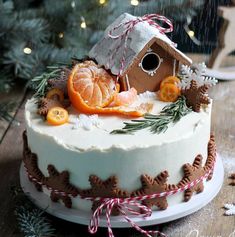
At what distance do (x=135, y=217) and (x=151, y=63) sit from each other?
0.49 metres

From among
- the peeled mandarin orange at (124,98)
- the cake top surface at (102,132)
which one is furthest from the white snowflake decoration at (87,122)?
the peeled mandarin orange at (124,98)

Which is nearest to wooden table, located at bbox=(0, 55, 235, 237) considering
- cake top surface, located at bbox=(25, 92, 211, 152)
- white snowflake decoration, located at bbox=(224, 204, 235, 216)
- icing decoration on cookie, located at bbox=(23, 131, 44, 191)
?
white snowflake decoration, located at bbox=(224, 204, 235, 216)

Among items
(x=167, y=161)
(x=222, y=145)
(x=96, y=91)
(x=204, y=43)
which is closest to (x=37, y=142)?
(x=96, y=91)

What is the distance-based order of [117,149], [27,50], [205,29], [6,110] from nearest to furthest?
[117,149]
[6,110]
[27,50]
[205,29]

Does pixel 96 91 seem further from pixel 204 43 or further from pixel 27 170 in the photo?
pixel 204 43

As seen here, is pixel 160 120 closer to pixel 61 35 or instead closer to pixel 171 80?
pixel 171 80

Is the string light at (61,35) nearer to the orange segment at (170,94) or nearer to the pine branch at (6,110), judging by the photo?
the pine branch at (6,110)

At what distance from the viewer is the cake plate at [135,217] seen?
1925 mm

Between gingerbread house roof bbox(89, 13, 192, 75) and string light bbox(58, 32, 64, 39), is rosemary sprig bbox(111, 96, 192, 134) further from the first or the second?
string light bbox(58, 32, 64, 39)

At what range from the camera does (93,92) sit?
1999mm

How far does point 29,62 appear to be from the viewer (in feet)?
9.75

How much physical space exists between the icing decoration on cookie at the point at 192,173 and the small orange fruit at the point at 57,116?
372 mm

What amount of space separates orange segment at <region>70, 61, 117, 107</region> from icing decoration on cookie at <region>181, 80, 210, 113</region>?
0.74ft

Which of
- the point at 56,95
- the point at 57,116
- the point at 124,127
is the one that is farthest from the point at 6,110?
the point at 124,127
